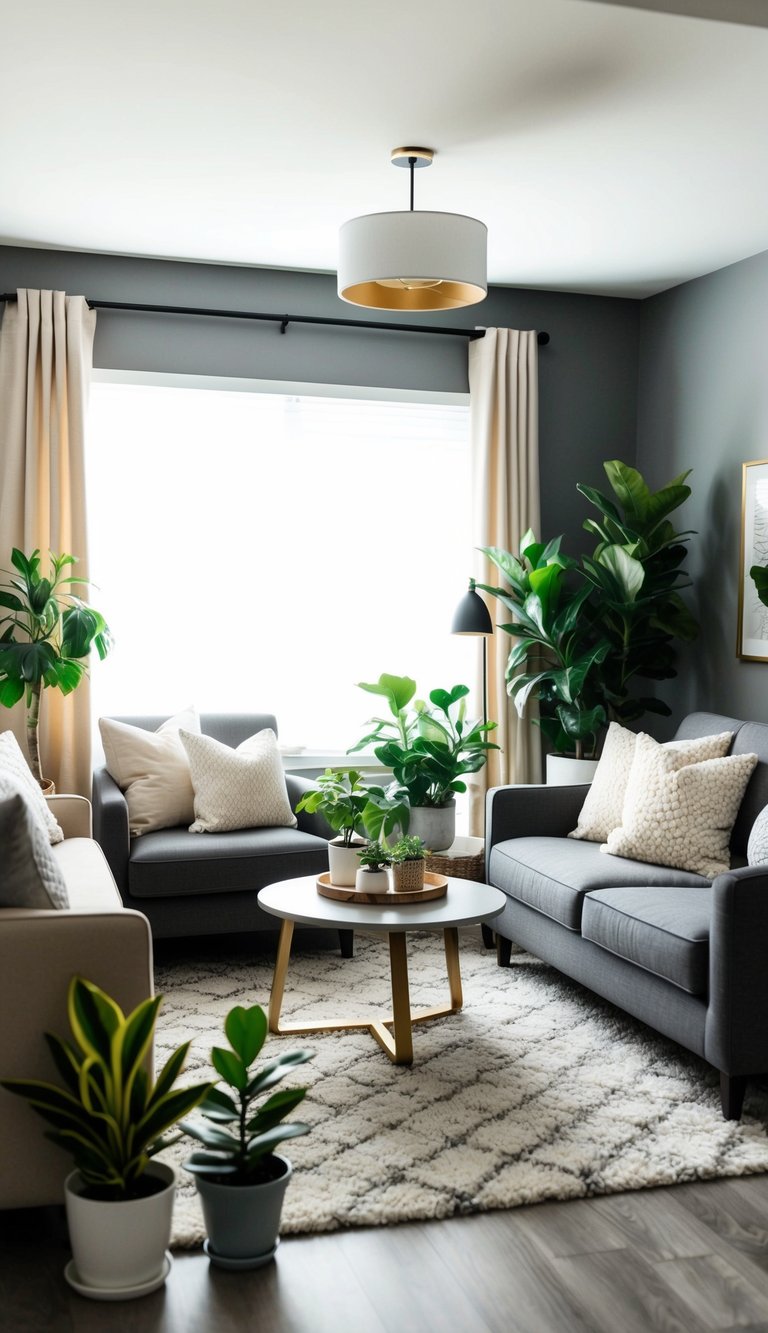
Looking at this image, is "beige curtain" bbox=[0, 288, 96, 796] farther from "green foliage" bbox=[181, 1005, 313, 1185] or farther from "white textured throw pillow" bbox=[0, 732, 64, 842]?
"green foliage" bbox=[181, 1005, 313, 1185]

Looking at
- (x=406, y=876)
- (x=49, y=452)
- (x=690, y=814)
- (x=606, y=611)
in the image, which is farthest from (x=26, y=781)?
(x=606, y=611)

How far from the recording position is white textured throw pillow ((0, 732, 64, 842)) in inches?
141

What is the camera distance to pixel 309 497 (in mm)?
5395

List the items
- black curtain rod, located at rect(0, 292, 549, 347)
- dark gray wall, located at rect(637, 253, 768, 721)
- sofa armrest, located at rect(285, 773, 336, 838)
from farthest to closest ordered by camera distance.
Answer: black curtain rod, located at rect(0, 292, 549, 347) → dark gray wall, located at rect(637, 253, 768, 721) → sofa armrest, located at rect(285, 773, 336, 838)

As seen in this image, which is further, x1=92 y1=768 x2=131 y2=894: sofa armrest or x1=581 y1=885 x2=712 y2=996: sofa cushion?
x1=92 y1=768 x2=131 y2=894: sofa armrest

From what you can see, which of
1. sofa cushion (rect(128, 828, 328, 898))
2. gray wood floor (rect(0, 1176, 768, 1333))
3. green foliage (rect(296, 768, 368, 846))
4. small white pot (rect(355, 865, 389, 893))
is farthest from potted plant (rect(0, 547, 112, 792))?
gray wood floor (rect(0, 1176, 768, 1333))

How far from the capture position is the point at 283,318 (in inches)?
203

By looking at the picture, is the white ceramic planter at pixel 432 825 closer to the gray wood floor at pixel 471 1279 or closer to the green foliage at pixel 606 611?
the green foliage at pixel 606 611

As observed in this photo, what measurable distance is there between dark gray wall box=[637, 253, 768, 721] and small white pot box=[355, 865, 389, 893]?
2012mm

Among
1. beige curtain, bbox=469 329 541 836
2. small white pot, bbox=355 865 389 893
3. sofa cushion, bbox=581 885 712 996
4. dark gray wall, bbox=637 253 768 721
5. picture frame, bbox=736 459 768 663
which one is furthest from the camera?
beige curtain, bbox=469 329 541 836

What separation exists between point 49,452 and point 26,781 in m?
1.73

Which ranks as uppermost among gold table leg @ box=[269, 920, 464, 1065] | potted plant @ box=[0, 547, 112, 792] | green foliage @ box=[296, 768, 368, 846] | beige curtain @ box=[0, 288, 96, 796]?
beige curtain @ box=[0, 288, 96, 796]

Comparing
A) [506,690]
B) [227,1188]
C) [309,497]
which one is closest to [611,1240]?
[227,1188]

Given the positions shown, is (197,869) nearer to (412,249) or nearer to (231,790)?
(231,790)
